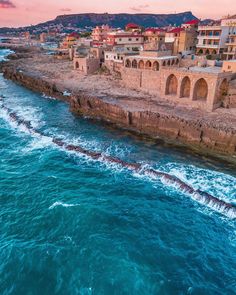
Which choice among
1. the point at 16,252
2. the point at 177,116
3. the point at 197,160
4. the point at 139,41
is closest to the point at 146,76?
the point at 177,116

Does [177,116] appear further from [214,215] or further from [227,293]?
[227,293]

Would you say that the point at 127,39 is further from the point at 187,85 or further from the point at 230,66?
the point at 230,66

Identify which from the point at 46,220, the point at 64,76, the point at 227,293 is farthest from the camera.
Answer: the point at 64,76

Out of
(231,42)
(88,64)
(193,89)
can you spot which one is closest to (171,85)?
(193,89)

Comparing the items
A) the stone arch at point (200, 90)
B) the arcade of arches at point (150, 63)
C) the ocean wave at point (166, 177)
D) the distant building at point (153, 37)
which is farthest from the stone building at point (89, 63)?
the ocean wave at point (166, 177)

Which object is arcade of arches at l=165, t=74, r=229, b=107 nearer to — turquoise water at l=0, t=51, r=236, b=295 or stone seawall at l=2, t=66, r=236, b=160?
stone seawall at l=2, t=66, r=236, b=160
